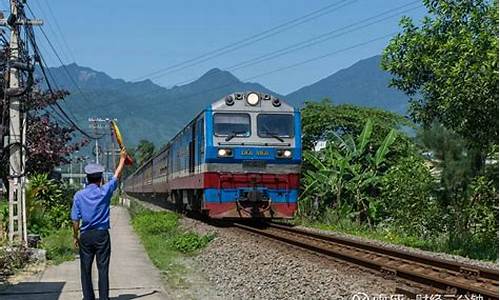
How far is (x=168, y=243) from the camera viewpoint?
15836 millimetres

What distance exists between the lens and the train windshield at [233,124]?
18.5 m

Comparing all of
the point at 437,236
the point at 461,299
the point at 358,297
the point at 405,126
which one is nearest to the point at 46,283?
the point at 358,297

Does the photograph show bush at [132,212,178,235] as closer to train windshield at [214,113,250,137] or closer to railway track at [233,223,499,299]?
train windshield at [214,113,250,137]

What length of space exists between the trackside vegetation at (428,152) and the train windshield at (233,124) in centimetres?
447

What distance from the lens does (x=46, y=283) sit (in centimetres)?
964

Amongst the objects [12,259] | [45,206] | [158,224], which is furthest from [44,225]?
[12,259]

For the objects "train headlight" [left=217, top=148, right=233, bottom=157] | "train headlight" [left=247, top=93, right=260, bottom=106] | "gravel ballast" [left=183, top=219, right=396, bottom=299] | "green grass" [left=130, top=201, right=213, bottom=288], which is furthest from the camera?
"train headlight" [left=247, top=93, right=260, bottom=106]

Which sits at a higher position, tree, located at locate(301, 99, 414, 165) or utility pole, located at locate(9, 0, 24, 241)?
tree, located at locate(301, 99, 414, 165)

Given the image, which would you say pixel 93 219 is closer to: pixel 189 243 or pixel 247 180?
pixel 189 243

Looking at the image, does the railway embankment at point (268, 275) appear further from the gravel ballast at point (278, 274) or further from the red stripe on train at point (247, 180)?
the red stripe on train at point (247, 180)

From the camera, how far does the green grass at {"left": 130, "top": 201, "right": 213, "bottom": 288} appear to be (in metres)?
11.5

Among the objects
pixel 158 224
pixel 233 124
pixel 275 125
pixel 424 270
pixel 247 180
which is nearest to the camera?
pixel 424 270

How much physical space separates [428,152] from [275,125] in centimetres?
498

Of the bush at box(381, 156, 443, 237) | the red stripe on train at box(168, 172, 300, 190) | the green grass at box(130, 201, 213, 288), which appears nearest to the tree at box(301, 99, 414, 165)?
the bush at box(381, 156, 443, 237)
